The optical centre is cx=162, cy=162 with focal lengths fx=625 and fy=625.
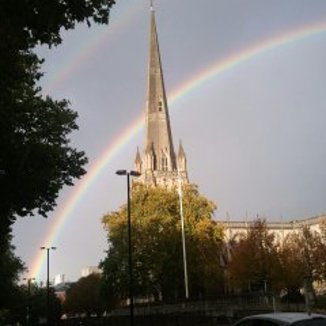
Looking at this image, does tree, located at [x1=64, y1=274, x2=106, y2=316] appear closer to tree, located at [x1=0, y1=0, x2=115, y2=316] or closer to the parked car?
tree, located at [x1=0, y1=0, x2=115, y2=316]

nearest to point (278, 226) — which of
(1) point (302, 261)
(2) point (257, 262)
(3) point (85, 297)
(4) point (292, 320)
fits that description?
(3) point (85, 297)

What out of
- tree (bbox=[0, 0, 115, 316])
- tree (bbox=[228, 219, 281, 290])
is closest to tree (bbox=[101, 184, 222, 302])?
tree (bbox=[228, 219, 281, 290])

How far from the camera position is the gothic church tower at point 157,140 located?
121938mm

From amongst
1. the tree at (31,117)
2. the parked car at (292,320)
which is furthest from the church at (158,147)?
the parked car at (292,320)

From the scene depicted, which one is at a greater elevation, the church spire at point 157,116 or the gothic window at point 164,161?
the church spire at point 157,116

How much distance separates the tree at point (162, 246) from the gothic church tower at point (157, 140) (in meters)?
49.8

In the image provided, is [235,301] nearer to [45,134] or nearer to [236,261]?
[45,134]

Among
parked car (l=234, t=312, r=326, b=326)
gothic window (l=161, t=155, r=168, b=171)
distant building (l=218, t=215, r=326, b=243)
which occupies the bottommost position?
parked car (l=234, t=312, r=326, b=326)

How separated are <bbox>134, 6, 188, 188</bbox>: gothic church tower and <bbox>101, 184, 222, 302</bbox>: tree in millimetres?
49762

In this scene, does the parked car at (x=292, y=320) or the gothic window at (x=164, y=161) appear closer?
the parked car at (x=292, y=320)

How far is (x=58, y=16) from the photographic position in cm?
1432

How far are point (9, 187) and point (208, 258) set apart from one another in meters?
43.5

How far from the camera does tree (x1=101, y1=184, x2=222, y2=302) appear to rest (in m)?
62.3

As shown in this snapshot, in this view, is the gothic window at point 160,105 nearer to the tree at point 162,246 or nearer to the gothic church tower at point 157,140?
the gothic church tower at point 157,140
